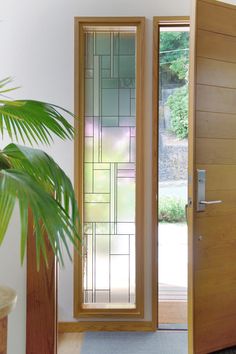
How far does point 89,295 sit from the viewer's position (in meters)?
2.53

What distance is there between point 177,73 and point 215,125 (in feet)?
4.79

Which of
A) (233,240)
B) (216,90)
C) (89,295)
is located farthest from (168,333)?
(216,90)

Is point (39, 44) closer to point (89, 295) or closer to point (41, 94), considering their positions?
point (41, 94)

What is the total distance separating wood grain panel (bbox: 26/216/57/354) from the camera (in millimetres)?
1521

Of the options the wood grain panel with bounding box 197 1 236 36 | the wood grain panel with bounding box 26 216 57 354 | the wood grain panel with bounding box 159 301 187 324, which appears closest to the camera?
the wood grain panel with bounding box 26 216 57 354

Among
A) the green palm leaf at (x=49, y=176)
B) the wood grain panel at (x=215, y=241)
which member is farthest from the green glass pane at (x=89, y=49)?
the green palm leaf at (x=49, y=176)

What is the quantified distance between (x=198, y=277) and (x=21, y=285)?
1.03 meters

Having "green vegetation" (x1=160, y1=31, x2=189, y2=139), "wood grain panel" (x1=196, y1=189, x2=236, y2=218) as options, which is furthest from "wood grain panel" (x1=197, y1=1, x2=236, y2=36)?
"green vegetation" (x1=160, y1=31, x2=189, y2=139)

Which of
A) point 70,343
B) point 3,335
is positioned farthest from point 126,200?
point 3,335

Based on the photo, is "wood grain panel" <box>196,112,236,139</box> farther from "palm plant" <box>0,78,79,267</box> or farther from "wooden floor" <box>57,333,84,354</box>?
"wooden floor" <box>57,333,84,354</box>

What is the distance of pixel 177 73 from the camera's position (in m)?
3.32

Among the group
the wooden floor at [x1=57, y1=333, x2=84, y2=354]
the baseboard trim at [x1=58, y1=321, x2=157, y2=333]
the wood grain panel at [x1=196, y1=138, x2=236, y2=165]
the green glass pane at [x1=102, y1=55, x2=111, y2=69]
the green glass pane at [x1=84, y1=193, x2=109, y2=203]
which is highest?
the green glass pane at [x1=102, y1=55, x2=111, y2=69]

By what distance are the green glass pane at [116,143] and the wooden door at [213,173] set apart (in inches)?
25.3

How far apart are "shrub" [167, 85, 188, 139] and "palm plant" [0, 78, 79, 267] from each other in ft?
7.81
